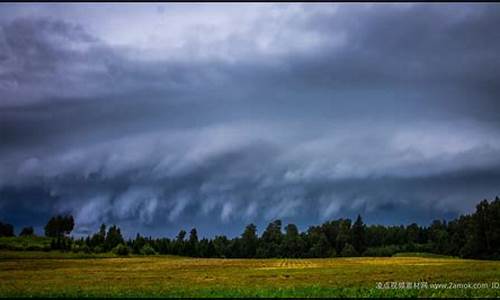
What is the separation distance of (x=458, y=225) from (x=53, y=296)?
169 m

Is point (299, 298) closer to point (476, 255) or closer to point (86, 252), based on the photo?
point (476, 255)

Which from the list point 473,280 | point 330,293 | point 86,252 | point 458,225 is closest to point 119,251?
point 86,252

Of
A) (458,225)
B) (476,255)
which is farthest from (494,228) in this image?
(458,225)

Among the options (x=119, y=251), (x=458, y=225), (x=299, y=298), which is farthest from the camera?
(x=119, y=251)

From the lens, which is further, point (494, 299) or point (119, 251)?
point (119, 251)

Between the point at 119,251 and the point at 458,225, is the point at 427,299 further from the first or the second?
the point at 119,251

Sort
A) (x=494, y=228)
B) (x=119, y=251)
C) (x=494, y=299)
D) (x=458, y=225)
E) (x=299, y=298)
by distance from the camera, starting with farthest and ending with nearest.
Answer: (x=119, y=251) < (x=458, y=225) < (x=494, y=228) < (x=494, y=299) < (x=299, y=298)

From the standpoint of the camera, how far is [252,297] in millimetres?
30125

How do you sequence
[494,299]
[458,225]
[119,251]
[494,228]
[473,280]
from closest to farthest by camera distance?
[494,299] → [473,280] → [494,228] → [458,225] → [119,251]

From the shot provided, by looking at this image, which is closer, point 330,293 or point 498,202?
point 330,293

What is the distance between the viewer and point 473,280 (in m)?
53.0

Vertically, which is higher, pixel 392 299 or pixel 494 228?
pixel 494 228

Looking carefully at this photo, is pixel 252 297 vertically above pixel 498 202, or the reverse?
pixel 498 202

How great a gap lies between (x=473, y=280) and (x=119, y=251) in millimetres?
160943
